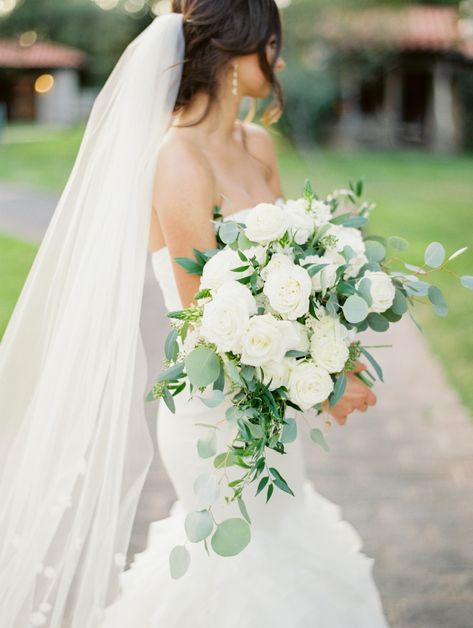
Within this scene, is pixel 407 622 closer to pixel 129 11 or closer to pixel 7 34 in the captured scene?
pixel 129 11

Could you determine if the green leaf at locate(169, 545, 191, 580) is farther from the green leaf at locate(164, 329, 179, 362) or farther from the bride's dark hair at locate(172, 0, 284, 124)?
the bride's dark hair at locate(172, 0, 284, 124)

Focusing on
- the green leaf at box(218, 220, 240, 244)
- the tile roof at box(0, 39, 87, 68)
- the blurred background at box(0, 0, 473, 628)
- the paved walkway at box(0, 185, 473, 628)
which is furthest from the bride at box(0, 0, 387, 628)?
the tile roof at box(0, 39, 87, 68)

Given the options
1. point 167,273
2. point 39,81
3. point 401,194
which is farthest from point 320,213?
point 39,81

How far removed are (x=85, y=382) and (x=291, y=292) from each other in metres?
0.80

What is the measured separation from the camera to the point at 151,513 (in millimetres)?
4117

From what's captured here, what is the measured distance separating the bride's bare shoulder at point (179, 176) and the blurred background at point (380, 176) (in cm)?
98

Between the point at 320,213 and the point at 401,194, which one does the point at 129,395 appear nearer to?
the point at 320,213

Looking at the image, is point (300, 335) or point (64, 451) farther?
point (64, 451)

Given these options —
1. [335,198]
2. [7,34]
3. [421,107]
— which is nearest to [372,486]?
[335,198]

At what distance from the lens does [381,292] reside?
225cm

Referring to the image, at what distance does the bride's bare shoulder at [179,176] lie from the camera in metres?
2.47

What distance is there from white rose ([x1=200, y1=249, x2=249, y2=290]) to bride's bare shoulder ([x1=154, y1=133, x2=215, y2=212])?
0.31 metres

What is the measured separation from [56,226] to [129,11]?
3119 cm

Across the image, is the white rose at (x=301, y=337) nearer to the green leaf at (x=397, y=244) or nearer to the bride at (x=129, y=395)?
the bride at (x=129, y=395)
